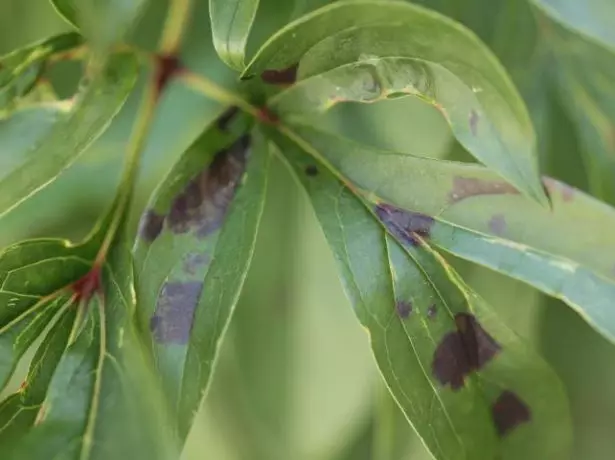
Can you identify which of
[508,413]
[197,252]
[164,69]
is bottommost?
[508,413]

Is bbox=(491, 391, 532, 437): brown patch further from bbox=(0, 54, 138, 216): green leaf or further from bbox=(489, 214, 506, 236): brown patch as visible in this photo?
bbox=(0, 54, 138, 216): green leaf

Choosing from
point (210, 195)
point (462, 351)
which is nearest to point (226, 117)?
point (210, 195)

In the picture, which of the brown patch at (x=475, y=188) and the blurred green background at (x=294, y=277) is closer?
the brown patch at (x=475, y=188)

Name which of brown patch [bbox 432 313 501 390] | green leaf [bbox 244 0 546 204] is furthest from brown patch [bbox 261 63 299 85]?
brown patch [bbox 432 313 501 390]

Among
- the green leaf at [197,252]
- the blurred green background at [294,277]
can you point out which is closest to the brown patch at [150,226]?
the green leaf at [197,252]

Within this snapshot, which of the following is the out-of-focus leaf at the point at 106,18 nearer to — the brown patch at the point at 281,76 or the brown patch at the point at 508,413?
the brown patch at the point at 281,76

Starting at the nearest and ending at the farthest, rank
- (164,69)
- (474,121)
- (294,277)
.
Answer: (474,121) < (164,69) < (294,277)

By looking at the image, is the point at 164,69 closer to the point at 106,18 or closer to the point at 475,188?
the point at 106,18
